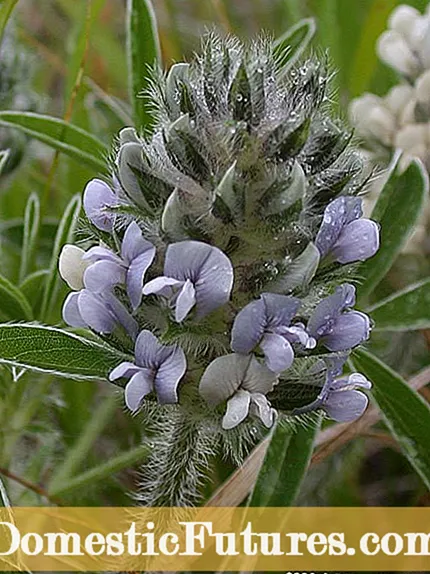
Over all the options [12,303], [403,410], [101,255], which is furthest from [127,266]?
[403,410]

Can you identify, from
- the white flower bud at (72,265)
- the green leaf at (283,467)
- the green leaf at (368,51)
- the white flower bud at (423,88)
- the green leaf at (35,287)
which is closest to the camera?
the white flower bud at (72,265)

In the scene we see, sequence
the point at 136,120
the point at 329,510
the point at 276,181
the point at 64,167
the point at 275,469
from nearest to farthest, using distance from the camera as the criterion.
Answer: the point at 276,181 < the point at 275,469 < the point at 136,120 < the point at 329,510 < the point at 64,167

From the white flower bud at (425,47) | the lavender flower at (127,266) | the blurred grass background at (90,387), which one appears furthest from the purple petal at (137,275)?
the white flower bud at (425,47)

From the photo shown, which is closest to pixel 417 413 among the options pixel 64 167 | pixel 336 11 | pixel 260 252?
pixel 260 252

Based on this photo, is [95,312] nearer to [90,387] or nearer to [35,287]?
[35,287]

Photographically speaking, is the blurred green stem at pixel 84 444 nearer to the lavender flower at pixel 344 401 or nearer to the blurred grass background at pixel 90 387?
the blurred grass background at pixel 90 387

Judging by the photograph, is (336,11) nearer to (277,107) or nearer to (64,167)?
(64,167)
